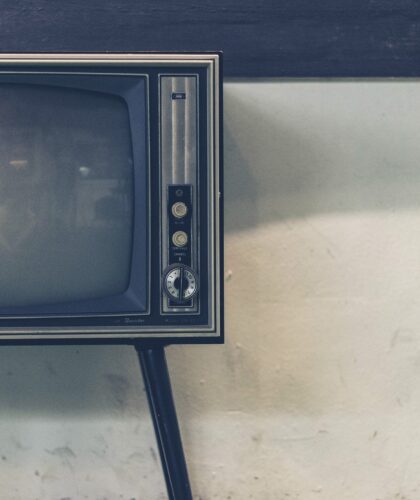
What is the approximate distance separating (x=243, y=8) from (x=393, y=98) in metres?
0.33

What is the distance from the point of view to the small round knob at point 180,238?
104 centimetres

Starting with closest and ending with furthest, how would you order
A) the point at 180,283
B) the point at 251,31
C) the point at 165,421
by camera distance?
the point at 180,283 → the point at 165,421 → the point at 251,31

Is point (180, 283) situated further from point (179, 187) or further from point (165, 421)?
point (165, 421)

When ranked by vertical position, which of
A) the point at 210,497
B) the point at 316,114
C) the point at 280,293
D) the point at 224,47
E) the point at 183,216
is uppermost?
the point at 224,47

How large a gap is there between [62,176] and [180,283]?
0.24 meters

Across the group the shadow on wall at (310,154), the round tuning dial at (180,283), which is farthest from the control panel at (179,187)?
the shadow on wall at (310,154)

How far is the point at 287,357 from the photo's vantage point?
131 centimetres

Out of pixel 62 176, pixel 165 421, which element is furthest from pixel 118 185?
pixel 165 421

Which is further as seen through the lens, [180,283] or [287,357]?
[287,357]

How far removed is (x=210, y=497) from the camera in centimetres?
134

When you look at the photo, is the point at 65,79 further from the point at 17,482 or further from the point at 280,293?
the point at 17,482

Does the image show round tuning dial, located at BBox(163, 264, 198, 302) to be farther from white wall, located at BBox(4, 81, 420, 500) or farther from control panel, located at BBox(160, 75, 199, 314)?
white wall, located at BBox(4, 81, 420, 500)

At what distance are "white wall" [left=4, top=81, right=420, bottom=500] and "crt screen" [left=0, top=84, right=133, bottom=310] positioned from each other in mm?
307

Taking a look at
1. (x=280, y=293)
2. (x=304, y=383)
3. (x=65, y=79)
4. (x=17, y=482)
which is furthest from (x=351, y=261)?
(x=17, y=482)
